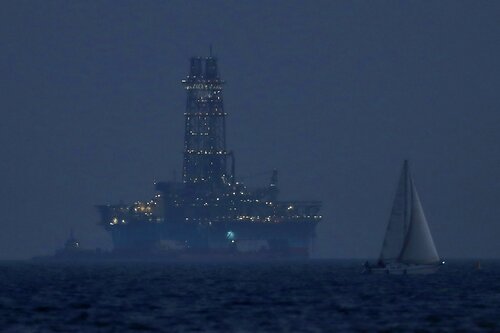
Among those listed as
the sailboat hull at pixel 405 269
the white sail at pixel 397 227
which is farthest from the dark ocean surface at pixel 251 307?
the sailboat hull at pixel 405 269

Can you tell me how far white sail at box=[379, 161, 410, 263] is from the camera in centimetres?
15925

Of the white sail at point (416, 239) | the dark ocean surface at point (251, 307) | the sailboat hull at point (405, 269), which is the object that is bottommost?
the dark ocean surface at point (251, 307)

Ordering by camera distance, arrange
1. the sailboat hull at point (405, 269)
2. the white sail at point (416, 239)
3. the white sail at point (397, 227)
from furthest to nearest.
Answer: the sailboat hull at point (405, 269) < the white sail at point (397, 227) < the white sail at point (416, 239)

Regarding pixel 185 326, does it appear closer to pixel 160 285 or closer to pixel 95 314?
pixel 95 314

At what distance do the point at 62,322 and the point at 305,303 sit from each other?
78.6 feet

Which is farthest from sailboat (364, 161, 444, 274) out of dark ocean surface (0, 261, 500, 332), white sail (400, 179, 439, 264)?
dark ocean surface (0, 261, 500, 332)

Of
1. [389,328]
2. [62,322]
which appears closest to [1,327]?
[62,322]

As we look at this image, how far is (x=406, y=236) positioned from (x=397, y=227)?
4.79ft

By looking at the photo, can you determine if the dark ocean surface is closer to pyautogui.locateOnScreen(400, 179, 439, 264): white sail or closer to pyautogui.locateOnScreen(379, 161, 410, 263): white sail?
pyautogui.locateOnScreen(400, 179, 439, 264): white sail

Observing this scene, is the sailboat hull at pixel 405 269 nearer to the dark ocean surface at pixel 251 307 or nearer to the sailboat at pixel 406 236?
the sailboat at pixel 406 236

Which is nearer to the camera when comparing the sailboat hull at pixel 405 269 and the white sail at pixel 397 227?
the white sail at pixel 397 227

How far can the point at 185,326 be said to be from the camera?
8819cm

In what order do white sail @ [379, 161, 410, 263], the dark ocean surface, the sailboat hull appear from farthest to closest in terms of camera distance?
the sailboat hull < white sail @ [379, 161, 410, 263] < the dark ocean surface

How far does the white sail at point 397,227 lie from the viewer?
159250mm
